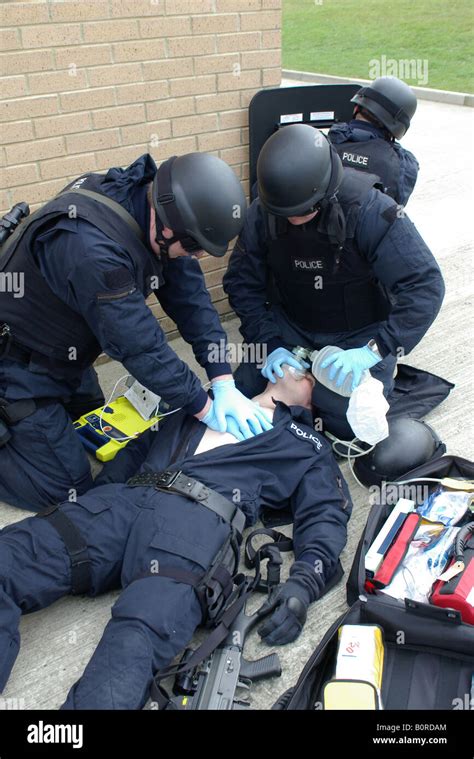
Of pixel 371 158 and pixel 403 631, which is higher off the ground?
pixel 371 158

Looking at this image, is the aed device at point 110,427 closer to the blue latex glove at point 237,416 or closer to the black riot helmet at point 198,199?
the blue latex glove at point 237,416

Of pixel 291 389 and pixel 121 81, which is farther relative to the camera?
pixel 121 81

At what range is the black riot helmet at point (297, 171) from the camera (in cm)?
279

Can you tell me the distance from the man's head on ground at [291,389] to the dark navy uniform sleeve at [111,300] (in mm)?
621

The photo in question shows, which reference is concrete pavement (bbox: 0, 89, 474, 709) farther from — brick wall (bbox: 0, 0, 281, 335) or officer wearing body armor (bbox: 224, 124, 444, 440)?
brick wall (bbox: 0, 0, 281, 335)

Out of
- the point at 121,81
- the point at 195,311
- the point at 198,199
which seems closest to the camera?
the point at 198,199

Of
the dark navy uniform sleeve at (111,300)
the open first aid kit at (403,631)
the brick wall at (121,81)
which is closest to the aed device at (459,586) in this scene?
the open first aid kit at (403,631)

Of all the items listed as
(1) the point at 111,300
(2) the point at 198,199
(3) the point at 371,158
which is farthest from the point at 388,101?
(1) the point at 111,300

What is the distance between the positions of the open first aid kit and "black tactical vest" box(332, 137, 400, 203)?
7.12 feet

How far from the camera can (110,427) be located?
10.9 feet

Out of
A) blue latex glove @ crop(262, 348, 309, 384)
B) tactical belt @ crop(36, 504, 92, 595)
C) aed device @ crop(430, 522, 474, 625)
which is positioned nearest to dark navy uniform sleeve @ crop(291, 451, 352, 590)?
aed device @ crop(430, 522, 474, 625)

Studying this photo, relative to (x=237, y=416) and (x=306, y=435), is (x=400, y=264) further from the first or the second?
(x=237, y=416)

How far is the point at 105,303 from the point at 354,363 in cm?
131
